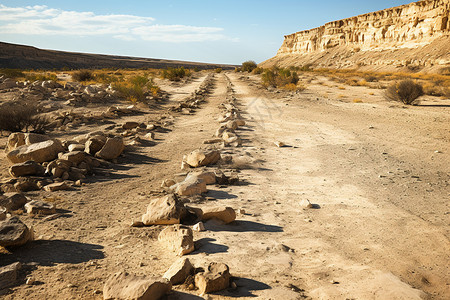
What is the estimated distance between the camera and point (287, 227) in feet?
14.4

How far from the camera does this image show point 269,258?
11.8ft

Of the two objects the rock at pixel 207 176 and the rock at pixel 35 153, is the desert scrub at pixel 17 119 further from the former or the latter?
the rock at pixel 207 176

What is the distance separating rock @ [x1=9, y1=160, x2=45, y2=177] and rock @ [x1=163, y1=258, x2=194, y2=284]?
13.2 feet

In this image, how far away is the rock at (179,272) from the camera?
298 cm

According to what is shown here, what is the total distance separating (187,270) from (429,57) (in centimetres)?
4717

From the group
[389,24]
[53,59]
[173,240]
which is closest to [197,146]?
[173,240]

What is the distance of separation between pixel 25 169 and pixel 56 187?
88 centimetres

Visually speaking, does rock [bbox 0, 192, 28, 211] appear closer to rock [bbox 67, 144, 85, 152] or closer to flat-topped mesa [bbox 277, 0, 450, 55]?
rock [bbox 67, 144, 85, 152]

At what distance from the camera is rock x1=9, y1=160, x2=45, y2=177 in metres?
5.94

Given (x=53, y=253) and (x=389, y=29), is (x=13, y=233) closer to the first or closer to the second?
(x=53, y=253)

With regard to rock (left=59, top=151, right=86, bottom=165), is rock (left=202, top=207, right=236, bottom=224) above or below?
below

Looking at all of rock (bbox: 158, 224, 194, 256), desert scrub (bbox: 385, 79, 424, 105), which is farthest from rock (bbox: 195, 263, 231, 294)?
desert scrub (bbox: 385, 79, 424, 105)

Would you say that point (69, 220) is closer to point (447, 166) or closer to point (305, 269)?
point (305, 269)

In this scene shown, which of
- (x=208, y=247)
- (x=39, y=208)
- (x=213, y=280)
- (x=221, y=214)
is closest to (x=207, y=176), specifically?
(x=221, y=214)
